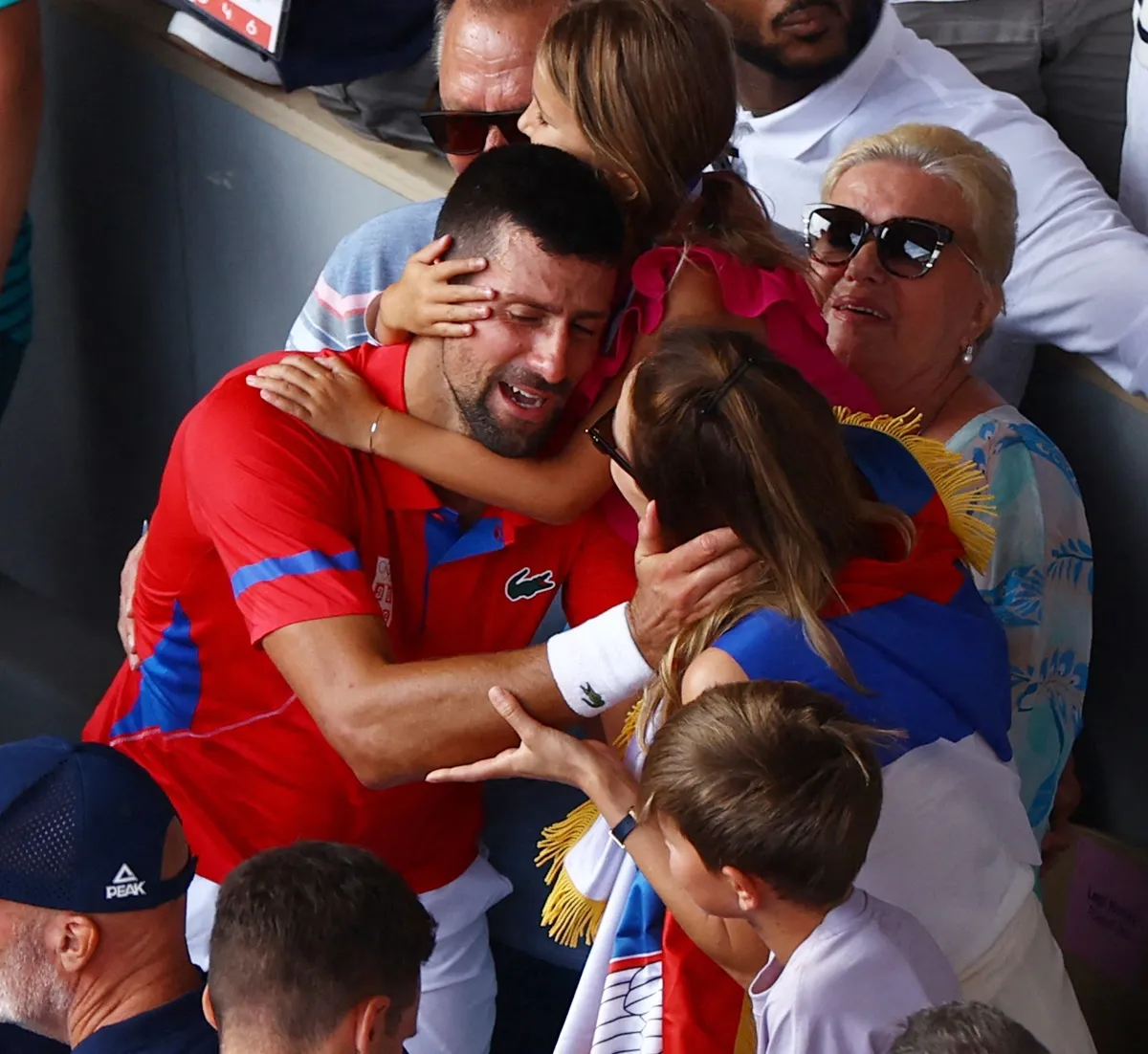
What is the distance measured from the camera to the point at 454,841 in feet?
7.49

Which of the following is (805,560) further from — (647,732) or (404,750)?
(404,750)

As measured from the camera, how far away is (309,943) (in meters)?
1.55

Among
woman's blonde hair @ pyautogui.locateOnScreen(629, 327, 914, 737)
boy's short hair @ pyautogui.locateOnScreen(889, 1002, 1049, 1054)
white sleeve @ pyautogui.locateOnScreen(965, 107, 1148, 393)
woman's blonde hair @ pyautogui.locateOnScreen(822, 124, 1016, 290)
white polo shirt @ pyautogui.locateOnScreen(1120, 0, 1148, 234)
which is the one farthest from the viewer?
white polo shirt @ pyautogui.locateOnScreen(1120, 0, 1148, 234)

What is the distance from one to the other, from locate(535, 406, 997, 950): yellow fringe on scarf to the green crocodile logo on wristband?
0.09m

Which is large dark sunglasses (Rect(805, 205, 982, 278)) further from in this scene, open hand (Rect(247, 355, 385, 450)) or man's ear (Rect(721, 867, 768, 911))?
man's ear (Rect(721, 867, 768, 911))

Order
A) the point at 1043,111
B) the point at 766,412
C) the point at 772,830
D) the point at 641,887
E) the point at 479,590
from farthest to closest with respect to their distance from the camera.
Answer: the point at 1043,111, the point at 479,590, the point at 641,887, the point at 766,412, the point at 772,830

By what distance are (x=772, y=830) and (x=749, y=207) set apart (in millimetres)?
962

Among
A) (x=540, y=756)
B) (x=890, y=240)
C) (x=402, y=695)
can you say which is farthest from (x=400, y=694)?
(x=890, y=240)

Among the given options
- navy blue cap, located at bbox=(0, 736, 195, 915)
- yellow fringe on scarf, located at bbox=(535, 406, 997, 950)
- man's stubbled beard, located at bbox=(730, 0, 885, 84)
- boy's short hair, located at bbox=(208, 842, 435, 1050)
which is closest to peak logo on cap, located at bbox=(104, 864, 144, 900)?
navy blue cap, located at bbox=(0, 736, 195, 915)

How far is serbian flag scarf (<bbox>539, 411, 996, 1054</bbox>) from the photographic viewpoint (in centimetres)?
170

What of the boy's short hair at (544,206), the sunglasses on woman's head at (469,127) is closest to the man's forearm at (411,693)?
the boy's short hair at (544,206)

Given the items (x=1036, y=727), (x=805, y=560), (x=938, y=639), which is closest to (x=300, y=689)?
(x=805, y=560)

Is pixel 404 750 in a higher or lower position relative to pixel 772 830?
lower

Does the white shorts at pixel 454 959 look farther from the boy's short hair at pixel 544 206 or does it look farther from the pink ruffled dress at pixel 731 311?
the boy's short hair at pixel 544 206
